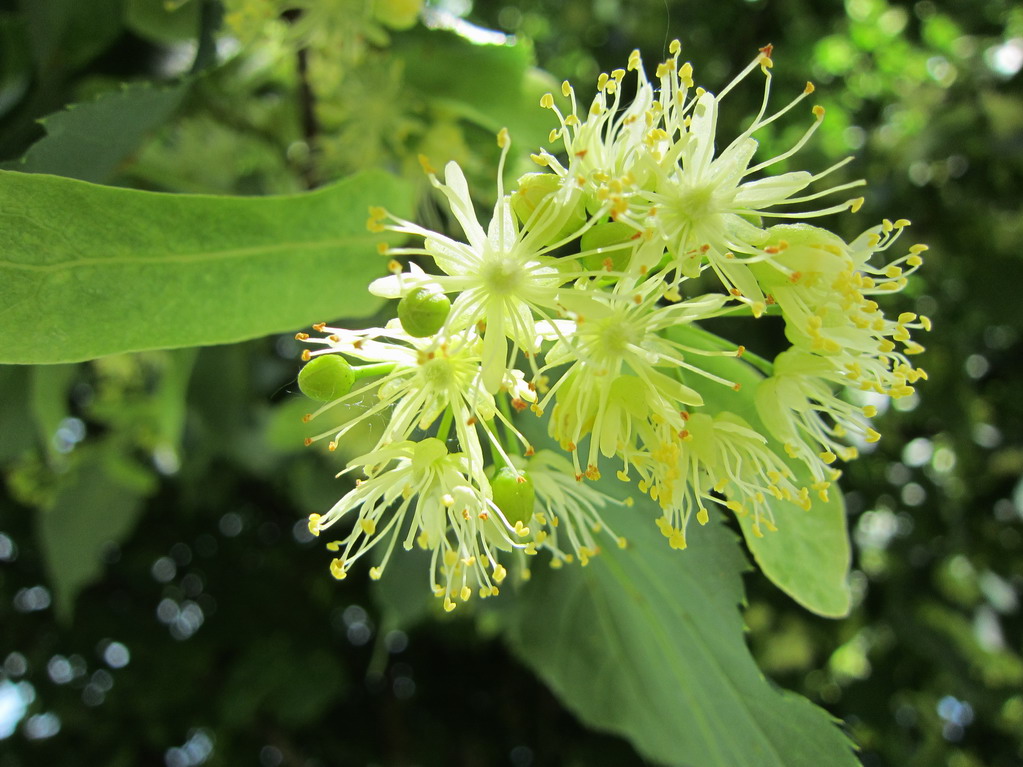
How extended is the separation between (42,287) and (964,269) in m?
2.42

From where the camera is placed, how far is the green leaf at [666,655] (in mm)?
905

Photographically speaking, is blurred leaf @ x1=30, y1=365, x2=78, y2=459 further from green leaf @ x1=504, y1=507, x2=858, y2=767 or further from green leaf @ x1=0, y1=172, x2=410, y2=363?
green leaf @ x1=504, y1=507, x2=858, y2=767

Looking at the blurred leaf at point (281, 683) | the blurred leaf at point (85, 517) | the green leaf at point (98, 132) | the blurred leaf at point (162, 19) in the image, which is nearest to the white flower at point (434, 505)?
the green leaf at point (98, 132)

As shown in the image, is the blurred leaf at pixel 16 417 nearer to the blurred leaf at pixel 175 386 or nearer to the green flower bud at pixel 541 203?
the blurred leaf at pixel 175 386

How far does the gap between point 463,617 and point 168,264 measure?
6.71 feet

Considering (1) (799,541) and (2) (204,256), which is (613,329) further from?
(2) (204,256)

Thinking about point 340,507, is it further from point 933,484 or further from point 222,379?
point 933,484

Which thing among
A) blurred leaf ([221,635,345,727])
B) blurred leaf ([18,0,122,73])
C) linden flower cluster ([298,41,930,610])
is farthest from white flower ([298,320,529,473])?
blurred leaf ([221,635,345,727])

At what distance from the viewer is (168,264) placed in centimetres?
87

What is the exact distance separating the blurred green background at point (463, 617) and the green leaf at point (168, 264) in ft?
2.52

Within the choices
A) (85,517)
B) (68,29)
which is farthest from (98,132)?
(85,517)

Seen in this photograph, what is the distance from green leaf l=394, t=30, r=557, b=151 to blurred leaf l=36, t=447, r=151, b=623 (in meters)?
1.41

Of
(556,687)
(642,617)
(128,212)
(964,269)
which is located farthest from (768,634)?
(128,212)

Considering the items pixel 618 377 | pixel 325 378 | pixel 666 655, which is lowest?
pixel 666 655
